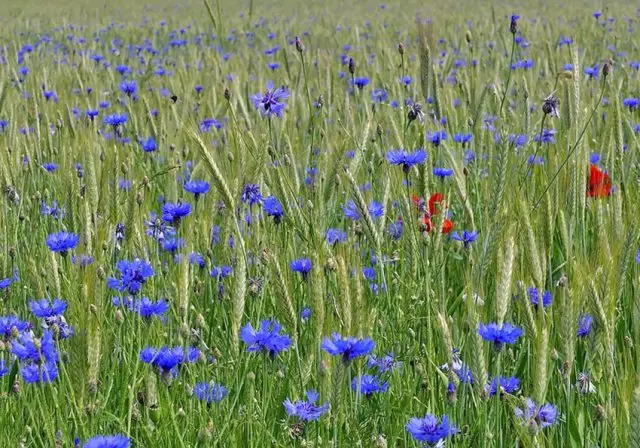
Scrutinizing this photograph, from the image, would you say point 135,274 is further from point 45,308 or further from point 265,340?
point 265,340

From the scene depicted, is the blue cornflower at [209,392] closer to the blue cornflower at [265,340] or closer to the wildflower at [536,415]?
the blue cornflower at [265,340]

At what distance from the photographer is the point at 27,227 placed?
9.50 ft

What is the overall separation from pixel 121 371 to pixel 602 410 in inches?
42.5

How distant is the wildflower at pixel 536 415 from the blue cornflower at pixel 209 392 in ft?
1.74

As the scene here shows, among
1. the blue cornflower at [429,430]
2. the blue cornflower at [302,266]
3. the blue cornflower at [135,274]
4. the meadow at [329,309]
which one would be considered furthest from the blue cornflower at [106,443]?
the blue cornflower at [302,266]

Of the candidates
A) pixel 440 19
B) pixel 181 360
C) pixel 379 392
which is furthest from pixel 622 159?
pixel 440 19

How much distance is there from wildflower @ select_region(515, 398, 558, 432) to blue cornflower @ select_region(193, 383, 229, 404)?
53cm

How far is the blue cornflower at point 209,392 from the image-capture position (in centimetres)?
156

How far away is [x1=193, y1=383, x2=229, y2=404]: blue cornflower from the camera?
1.56 meters

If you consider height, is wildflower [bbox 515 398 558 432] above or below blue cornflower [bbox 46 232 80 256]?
below

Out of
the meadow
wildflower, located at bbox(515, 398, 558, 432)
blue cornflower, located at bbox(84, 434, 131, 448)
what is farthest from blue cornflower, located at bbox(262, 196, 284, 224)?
blue cornflower, located at bbox(84, 434, 131, 448)

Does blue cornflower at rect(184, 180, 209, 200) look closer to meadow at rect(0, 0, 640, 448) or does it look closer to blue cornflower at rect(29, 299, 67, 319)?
meadow at rect(0, 0, 640, 448)

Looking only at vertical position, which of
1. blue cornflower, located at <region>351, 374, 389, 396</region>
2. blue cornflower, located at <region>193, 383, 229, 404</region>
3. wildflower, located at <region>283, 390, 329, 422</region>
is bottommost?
blue cornflower, located at <region>351, 374, 389, 396</region>

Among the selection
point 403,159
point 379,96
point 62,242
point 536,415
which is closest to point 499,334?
point 536,415
